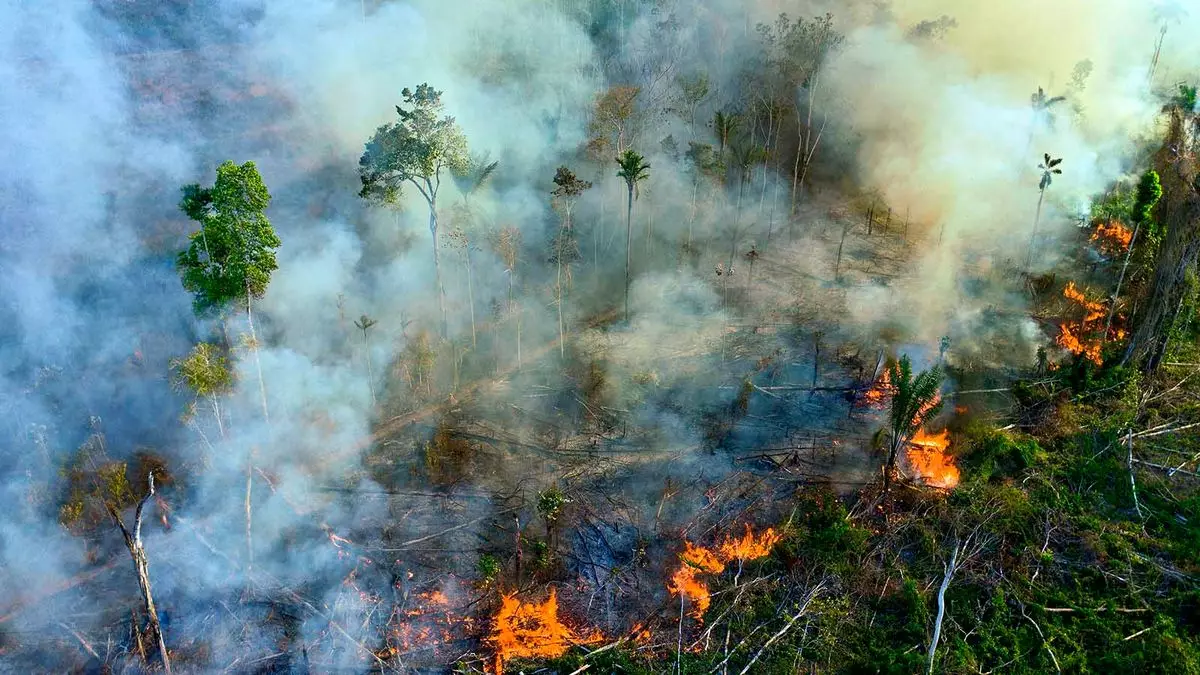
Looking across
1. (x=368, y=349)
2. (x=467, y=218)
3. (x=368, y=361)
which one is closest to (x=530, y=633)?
(x=368, y=361)

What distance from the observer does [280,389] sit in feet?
65.2

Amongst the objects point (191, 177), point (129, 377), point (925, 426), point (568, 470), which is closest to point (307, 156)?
point (191, 177)

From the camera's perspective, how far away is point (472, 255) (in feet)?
86.2

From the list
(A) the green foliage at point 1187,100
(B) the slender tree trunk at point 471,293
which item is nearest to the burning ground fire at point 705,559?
(B) the slender tree trunk at point 471,293

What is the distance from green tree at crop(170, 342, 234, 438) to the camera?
17.7 m

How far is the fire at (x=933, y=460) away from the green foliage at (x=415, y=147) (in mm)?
13677

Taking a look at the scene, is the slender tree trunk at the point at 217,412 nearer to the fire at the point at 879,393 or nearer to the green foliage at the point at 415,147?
the green foliage at the point at 415,147

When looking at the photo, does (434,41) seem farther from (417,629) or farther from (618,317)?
(417,629)

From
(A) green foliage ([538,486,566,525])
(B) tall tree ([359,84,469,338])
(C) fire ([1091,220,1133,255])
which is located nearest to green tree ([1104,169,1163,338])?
(C) fire ([1091,220,1133,255])

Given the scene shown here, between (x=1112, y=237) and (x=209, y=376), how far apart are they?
2789 centimetres

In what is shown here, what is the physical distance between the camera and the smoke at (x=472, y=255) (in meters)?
17.2

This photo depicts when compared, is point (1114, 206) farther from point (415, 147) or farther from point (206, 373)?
point (206, 373)

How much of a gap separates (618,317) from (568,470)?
730 cm

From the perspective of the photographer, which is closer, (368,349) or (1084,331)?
(368,349)
